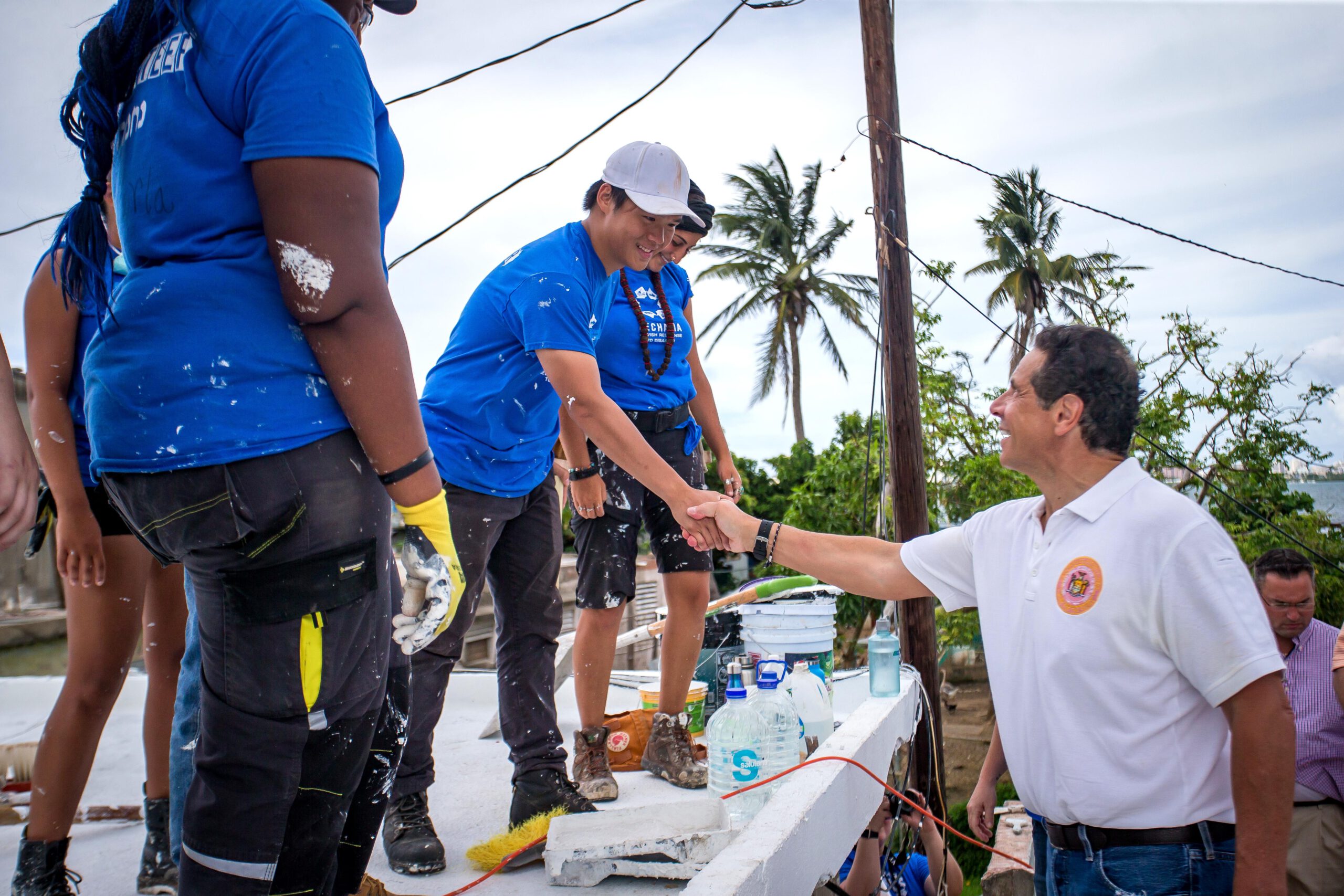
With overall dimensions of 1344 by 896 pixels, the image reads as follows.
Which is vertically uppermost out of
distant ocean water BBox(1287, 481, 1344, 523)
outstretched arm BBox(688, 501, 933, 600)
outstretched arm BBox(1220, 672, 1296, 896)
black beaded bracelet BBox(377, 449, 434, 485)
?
black beaded bracelet BBox(377, 449, 434, 485)

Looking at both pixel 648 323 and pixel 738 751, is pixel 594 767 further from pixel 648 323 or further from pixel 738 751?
pixel 648 323

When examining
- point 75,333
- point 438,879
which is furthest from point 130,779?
point 75,333

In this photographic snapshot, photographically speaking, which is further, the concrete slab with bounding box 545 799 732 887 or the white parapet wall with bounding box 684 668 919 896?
the concrete slab with bounding box 545 799 732 887

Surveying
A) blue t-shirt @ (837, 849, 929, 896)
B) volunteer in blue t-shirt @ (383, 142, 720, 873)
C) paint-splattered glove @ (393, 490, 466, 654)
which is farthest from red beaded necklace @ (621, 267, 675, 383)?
blue t-shirt @ (837, 849, 929, 896)

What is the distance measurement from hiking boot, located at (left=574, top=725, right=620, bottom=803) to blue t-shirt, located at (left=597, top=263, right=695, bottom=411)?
1261 millimetres

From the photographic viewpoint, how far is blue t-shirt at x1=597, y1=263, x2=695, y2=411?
3.51 meters

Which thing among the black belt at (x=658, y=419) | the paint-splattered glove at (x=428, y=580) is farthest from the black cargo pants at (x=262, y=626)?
the black belt at (x=658, y=419)

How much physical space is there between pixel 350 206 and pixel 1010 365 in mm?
18123

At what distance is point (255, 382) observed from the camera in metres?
1.30

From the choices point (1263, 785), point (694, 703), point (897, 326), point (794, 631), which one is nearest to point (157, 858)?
point (694, 703)

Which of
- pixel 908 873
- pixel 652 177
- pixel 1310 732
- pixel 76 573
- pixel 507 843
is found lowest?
pixel 908 873

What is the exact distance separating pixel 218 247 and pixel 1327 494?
2202cm

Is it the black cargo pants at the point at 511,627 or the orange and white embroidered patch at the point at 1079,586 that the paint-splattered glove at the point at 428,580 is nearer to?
the black cargo pants at the point at 511,627

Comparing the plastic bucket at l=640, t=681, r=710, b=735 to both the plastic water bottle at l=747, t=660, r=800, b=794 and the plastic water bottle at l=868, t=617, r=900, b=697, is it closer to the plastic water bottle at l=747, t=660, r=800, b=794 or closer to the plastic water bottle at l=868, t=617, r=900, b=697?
the plastic water bottle at l=747, t=660, r=800, b=794
